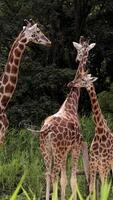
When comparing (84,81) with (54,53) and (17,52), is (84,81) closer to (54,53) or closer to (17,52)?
(17,52)

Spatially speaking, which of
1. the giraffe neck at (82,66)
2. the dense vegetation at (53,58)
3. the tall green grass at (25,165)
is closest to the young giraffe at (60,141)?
the giraffe neck at (82,66)

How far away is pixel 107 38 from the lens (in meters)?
10.3

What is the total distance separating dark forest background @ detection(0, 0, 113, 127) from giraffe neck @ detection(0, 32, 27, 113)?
13.7 feet

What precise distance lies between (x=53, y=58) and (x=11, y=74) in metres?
5.76

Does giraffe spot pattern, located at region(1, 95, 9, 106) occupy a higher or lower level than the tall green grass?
higher

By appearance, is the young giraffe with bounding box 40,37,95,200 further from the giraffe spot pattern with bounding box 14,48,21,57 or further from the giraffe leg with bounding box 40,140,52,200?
the giraffe spot pattern with bounding box 14,48,21,57

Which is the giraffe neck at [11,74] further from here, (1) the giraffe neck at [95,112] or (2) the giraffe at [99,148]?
(1) the giraffe neck at [95,112]

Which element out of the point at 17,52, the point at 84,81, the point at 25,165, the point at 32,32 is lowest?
the point at 25,165

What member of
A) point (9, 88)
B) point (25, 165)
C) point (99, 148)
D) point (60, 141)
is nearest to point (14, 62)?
point (9, 88)

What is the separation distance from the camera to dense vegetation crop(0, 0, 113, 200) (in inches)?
347

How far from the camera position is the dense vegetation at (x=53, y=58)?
28.9ft

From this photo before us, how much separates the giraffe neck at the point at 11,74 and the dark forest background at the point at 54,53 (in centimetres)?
418

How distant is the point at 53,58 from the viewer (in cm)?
1016

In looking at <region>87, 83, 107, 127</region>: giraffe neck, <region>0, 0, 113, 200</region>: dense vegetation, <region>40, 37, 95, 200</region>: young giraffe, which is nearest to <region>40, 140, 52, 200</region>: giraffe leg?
<region>40, 37, 95, 200</region>: young giraffe
